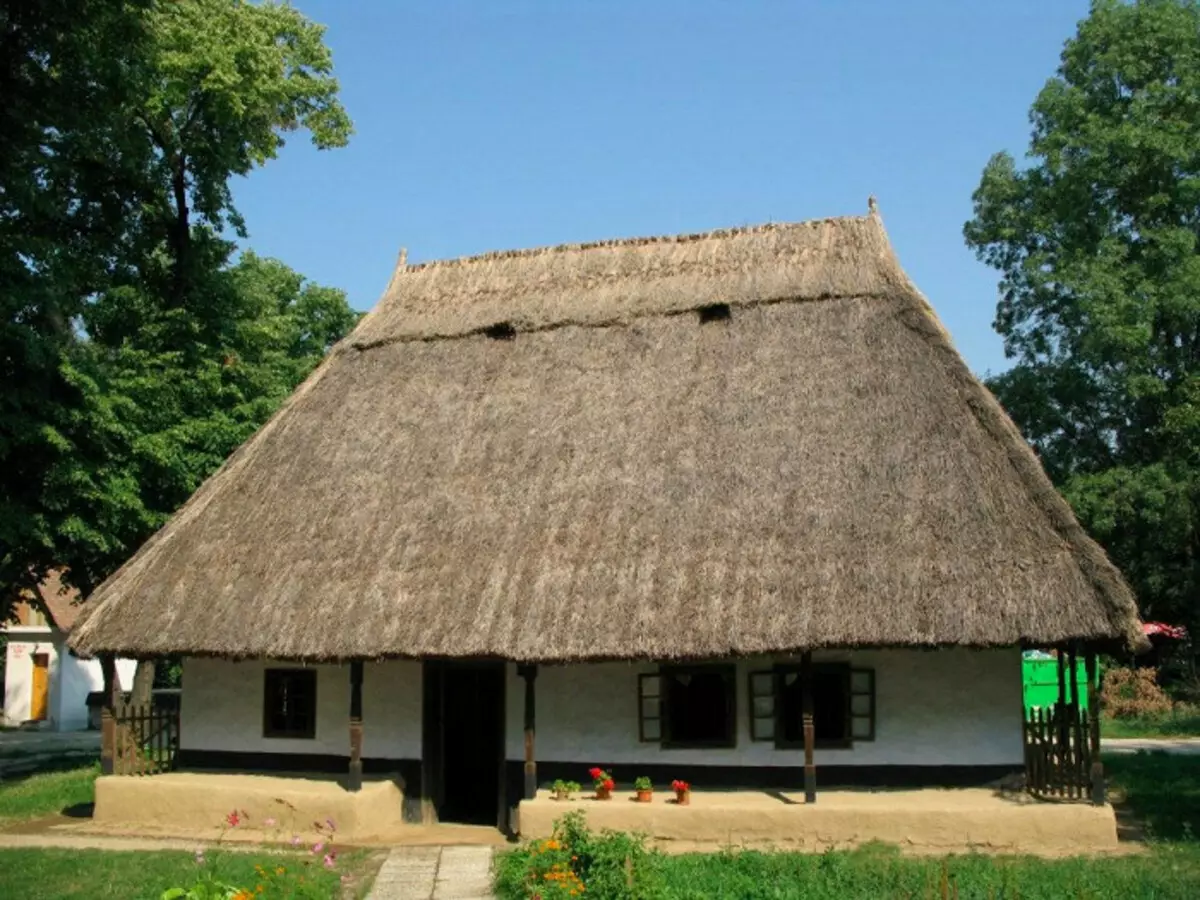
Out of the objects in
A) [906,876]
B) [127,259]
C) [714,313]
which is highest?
[127,259]

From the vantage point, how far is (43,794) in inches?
711

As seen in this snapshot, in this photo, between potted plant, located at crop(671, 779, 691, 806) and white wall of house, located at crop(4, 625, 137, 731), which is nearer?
potted plant, located at crop(671, 779, 691, 806)

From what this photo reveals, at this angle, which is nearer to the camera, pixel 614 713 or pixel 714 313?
pixel 614 713

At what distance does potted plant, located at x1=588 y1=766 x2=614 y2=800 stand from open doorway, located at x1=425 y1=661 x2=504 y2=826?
2173mm

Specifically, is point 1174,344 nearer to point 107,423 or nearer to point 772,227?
point 772,227

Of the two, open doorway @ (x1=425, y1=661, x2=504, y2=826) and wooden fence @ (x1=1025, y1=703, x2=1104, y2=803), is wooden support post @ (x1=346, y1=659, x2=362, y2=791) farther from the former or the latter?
wooden fence @ (x1=1025, y1=703, x2=1104, y2=803)

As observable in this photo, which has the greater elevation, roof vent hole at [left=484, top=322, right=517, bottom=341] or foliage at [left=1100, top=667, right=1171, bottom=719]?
roof vent hole at [left=484, top=322, right=517, bottom=341]

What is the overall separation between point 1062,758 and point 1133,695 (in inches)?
788

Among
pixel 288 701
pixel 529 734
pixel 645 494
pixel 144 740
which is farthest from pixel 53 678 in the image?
pixel 645 494

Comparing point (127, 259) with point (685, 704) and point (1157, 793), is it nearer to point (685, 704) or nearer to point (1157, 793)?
point (685, 704)

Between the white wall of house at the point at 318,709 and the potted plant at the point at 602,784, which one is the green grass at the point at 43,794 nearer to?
the white wall of house at the point at 318,709

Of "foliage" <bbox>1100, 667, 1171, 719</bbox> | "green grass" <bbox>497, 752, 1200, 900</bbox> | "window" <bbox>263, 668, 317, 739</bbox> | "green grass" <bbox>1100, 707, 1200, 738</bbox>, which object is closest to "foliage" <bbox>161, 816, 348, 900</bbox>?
"window" <bbox>263, 668, 317, 739</bbox>

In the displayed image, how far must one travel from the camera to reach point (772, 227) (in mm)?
19359

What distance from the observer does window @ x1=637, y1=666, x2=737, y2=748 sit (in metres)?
15.0
